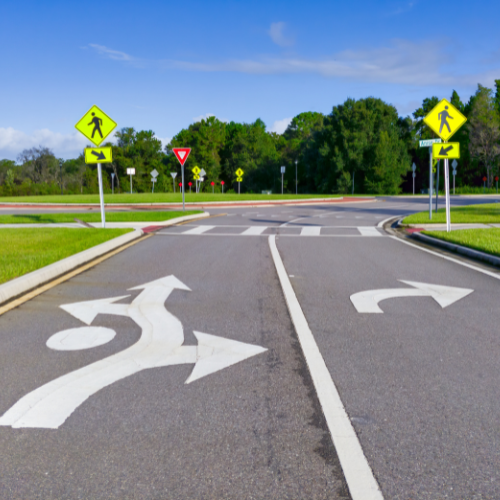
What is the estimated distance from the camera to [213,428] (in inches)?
130

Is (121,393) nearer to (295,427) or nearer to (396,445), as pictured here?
(295,427)

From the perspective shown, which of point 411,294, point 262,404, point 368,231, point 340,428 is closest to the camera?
point 340,428

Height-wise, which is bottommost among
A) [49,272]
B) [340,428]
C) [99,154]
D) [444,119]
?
[340,428]

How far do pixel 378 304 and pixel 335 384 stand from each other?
2872mm

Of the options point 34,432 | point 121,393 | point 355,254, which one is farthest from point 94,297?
point 355,254

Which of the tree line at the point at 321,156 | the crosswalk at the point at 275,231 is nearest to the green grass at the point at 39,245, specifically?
the crosswalk at the point at 275,231

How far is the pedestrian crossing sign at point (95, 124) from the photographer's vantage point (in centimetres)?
1540

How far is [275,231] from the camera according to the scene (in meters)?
17.2

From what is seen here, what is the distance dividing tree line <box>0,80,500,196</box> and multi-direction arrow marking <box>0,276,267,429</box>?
210 feet

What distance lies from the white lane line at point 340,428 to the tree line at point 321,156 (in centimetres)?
6489

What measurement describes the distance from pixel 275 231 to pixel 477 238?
20.2 feet

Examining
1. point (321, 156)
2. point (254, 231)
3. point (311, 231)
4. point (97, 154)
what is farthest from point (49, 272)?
point (321, 156)

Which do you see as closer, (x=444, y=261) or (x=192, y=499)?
(x=192, y=499)

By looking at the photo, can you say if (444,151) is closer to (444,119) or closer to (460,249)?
(444,119)
